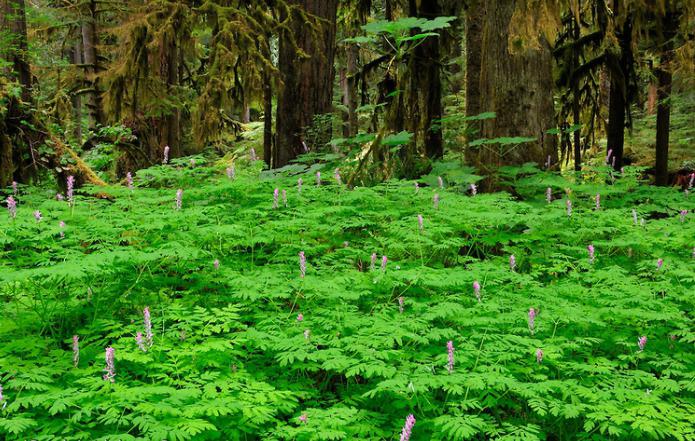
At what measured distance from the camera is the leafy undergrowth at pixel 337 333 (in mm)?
2480

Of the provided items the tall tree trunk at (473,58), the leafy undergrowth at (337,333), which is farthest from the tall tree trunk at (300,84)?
the leafy undergrowth at (337,333)

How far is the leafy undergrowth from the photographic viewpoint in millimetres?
2480

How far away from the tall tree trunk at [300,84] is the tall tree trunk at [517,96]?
2.94 m

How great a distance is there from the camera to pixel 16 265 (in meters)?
3.60

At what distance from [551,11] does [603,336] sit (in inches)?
145

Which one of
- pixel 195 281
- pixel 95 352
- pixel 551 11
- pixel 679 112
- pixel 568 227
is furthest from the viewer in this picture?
pixel 679 112

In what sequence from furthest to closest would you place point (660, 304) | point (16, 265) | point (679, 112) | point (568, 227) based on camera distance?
point (679, 112)
point (568, 227)
point (16, 265)
point (660, 304)

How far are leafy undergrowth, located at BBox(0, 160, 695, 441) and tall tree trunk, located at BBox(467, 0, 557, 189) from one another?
1.71 m

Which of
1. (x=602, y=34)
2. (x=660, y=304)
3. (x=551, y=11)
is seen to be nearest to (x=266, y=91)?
(x=551, y=11)

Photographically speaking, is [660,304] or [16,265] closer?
[660,304]

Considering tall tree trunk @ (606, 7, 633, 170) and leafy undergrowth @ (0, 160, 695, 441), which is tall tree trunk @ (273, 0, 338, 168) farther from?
tall tree trunk @ (606, 7, 633, 170)

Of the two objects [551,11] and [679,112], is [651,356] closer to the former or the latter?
[551,11]

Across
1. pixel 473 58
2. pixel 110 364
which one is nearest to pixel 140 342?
pixel 110 364

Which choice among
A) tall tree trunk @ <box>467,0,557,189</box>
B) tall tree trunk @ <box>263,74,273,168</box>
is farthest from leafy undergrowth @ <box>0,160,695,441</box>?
tall tree trunk @ <box>263,74,273,168</box>
